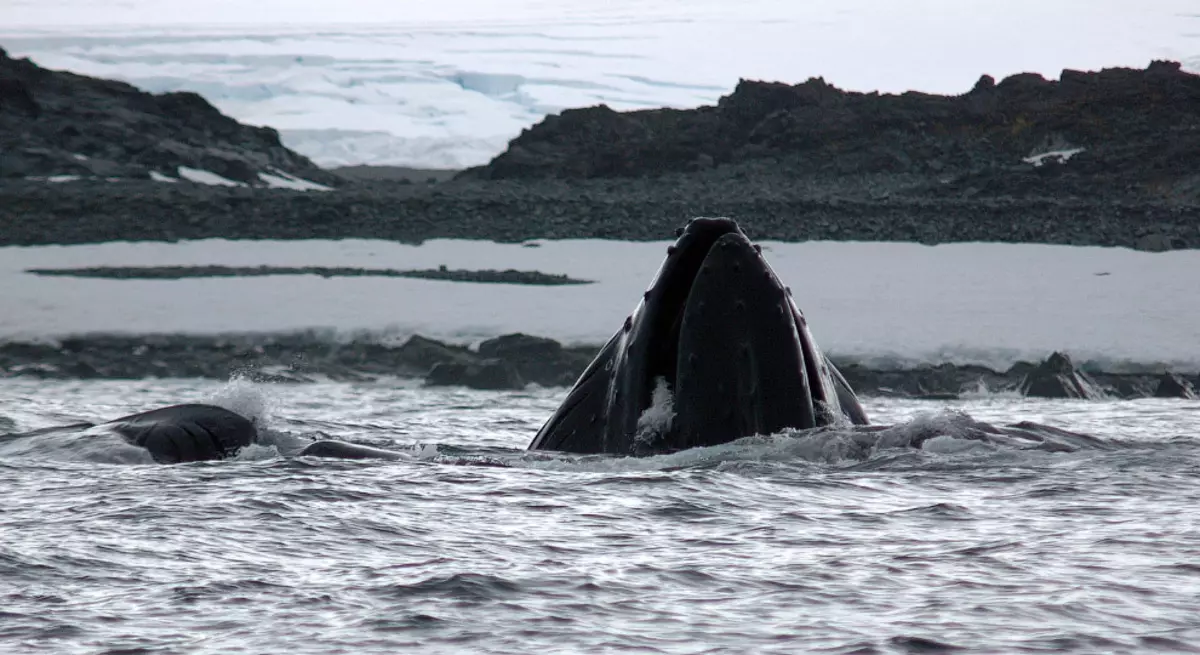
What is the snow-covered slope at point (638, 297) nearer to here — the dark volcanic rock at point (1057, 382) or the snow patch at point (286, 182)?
the dark volcanic rock at point (1057, 382)

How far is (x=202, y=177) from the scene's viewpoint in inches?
1662

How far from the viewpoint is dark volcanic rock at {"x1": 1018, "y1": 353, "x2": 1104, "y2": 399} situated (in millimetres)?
→ 17797

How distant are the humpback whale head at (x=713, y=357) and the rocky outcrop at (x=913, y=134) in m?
32.9

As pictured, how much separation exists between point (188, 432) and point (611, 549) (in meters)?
3.66

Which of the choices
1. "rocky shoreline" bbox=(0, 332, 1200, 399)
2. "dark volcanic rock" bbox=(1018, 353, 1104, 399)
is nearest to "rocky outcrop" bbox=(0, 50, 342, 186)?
"rocky shoreline" bbox=(0, 332, 1200, 399)

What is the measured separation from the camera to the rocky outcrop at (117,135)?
42.1m

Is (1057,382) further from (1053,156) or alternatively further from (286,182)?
(286,182)

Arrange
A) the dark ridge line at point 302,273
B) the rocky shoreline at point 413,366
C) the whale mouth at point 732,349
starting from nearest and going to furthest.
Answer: the whale mouth at point 732,349, the rocky shoreline at point 413,366, the dark ridge line at point 302,273

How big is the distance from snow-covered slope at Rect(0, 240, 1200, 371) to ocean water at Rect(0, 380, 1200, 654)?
10.9 meters

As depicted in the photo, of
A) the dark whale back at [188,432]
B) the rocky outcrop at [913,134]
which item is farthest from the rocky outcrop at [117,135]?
the dark whale back at [188,432]

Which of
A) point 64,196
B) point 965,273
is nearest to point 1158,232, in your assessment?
point 965,273

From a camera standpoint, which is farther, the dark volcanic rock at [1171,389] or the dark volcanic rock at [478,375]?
the dark volcanic rock at [478,375]

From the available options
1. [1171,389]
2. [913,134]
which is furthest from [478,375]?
[913,134]

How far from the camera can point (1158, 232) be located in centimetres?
3073
